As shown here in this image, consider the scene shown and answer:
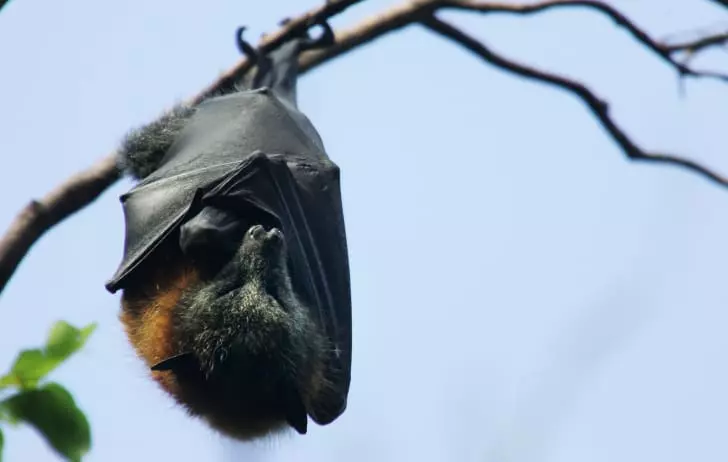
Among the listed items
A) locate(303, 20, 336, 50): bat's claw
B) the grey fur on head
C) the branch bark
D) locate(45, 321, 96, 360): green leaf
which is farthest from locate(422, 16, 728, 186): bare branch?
locate(45, 321, 96, 360): green leaf

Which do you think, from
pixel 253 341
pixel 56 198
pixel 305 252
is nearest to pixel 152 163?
pixel 56 198

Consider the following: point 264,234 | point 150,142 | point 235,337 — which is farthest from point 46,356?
point 150,142

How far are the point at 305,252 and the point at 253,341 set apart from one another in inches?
34.7

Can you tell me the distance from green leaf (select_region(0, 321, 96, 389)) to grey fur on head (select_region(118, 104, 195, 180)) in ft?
11.9

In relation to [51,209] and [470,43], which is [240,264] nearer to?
[51,209]

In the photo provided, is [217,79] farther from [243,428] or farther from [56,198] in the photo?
[243,428]

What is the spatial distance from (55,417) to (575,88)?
202 inches

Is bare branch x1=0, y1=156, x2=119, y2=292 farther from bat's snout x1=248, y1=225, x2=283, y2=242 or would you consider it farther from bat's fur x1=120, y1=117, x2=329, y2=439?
bat's snout x1=248, y1=225, x2=283, y2=242

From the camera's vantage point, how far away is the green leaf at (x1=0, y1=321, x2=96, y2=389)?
10.3ft

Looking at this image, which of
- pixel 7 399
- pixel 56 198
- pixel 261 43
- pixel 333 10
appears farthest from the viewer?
pixel 261 43

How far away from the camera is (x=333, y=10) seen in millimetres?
6766

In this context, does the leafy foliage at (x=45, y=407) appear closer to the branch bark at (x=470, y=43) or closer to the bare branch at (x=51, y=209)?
the bare branch at (x=51, y=209)

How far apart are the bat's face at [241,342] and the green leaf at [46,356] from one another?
2.45 m

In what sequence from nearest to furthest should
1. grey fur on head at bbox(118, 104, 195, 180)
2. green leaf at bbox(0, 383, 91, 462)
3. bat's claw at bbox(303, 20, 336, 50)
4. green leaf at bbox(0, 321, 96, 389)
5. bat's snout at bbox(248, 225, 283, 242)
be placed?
green leaf at bbox(0, 383, 91, 462) → green leaf at bbox(0, 321, 96, 389) → bat's snout at bbox(248, 225, 283, 242) → grey fur on head at bbox(118, 104, 195, 180) → bat's claw at bbox(303, 20, 336, 50)
